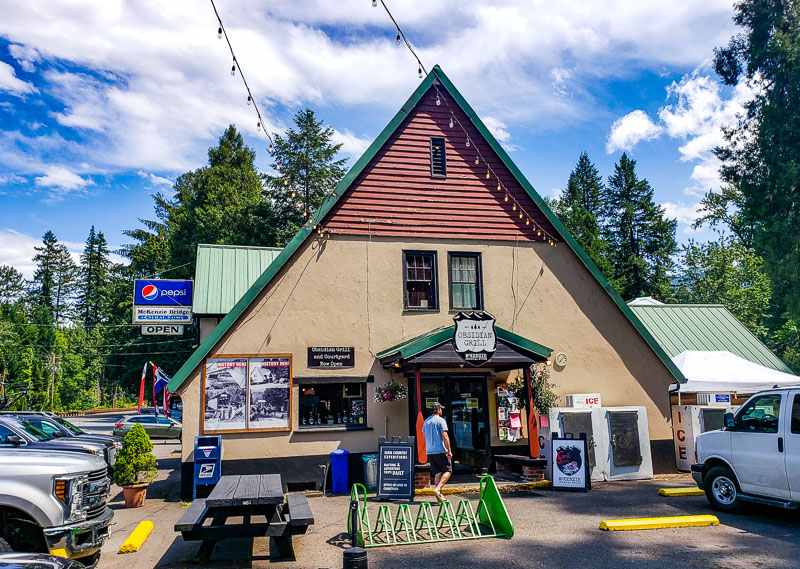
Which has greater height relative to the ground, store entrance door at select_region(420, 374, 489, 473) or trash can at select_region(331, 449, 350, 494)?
store entrance door at select_region(420, 374, 489, 473)

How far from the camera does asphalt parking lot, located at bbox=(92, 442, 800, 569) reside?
802cm

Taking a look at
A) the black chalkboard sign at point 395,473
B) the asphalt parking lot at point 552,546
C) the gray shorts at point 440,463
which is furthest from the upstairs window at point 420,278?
the asphalt parking lot at point 552,546

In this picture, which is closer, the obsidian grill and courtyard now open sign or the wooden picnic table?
the wooden picnic table

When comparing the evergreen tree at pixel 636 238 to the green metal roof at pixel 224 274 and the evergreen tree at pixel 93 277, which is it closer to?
the green metal roof at pixel 224 274

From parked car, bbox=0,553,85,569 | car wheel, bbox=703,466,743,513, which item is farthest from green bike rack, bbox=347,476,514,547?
parked car, bbox=0,553,85,569

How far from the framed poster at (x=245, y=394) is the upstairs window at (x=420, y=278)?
377 cm

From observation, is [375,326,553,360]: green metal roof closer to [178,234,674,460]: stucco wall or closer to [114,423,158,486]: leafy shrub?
[178,234,674,460]: stucco wall

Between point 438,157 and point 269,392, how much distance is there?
755 cm

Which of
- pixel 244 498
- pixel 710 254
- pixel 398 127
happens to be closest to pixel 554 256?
pixel 398 127

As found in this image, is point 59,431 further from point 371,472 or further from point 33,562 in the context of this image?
point 33,562

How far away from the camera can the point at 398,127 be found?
52.7ft

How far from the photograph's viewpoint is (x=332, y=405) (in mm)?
14508

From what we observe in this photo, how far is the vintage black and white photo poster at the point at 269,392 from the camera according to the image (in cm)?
1392

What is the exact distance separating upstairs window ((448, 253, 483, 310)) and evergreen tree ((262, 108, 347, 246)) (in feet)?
84.1
